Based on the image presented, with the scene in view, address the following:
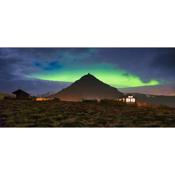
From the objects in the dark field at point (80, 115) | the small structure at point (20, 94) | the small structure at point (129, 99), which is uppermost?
the small structure at point (20, 94)

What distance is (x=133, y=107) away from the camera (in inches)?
181

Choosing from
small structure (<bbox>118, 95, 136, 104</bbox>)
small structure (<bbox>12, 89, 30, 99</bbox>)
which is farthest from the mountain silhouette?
small structure (<bbox>12, 89, 30, 99</bbox>)

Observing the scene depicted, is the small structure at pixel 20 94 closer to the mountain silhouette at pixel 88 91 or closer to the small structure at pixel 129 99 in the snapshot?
the mountain silhouette at pixel 88 91

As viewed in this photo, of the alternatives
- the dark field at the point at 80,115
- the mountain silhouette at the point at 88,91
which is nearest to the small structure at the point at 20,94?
the dark field at the point at 80,115

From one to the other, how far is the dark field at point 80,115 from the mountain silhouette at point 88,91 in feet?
0.27

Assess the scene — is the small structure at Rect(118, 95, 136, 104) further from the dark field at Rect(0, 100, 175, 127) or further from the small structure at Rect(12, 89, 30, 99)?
the small structure at Rect(12, 89, 30, 99)

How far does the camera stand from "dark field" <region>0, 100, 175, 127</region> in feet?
14.7

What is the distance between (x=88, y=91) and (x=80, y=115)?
0.34 m

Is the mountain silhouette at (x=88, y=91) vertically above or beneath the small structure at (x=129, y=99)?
above

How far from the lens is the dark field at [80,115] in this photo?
4.49 meters
